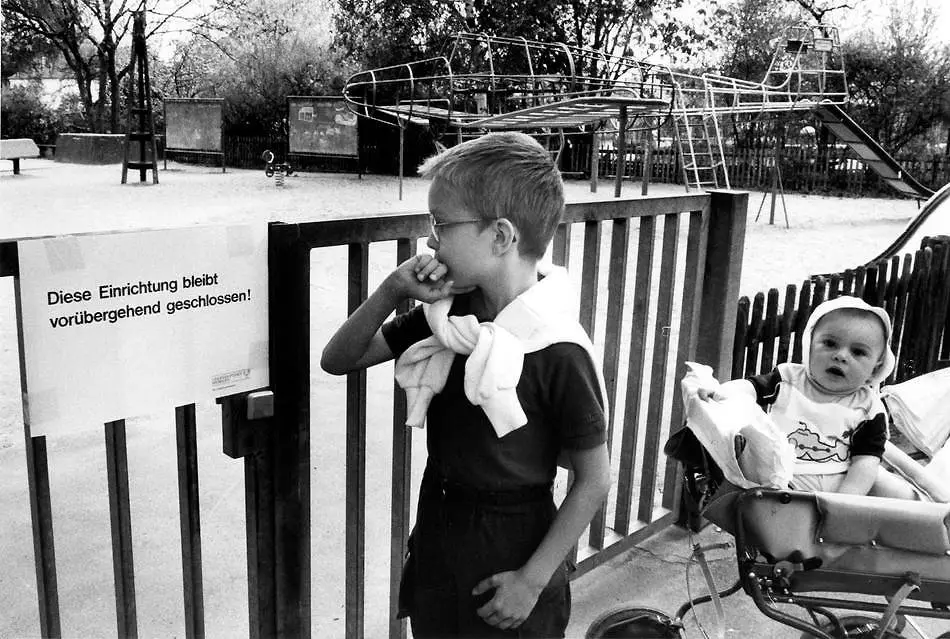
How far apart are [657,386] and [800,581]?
105 centimetres

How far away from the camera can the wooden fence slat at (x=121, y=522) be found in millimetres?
1741

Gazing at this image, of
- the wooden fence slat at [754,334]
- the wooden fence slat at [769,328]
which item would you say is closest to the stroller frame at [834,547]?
the wooden fence slat at [754,334]

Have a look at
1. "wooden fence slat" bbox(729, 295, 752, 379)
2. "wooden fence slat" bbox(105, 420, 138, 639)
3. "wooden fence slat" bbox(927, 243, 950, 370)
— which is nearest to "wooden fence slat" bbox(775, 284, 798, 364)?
"wooden fence slat" bbox(729, 295, 752, 379)

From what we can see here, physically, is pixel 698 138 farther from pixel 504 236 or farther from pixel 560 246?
pixel 504 236

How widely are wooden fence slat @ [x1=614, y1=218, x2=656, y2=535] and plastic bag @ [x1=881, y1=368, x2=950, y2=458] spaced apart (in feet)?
2.78

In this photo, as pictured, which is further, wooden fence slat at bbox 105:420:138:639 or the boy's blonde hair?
wooden fence slat at bbox 105:420:138:639

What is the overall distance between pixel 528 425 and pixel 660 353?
154cm

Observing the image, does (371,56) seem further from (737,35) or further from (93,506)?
(93,506)

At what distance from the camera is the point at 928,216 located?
8273 millimetres

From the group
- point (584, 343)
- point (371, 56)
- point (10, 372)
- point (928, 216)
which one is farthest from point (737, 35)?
point (584, 343)

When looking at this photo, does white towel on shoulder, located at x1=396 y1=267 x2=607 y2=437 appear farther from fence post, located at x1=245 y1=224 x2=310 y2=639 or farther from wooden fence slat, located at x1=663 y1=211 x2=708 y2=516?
wooden fence slat, located at x1=663 y1=211 x2=708 y2=516

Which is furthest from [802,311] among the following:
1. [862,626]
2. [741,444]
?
[741,444]

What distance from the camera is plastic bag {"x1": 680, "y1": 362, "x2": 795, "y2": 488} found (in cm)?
216

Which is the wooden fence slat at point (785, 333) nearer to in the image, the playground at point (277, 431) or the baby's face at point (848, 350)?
the playground at point (277, 431)
